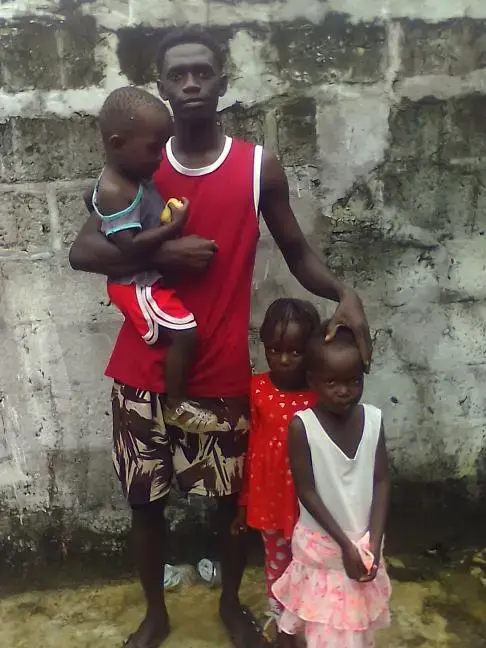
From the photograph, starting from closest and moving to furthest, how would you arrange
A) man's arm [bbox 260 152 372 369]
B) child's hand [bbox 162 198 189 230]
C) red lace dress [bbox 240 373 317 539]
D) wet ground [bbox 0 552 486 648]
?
1. child's hand [bbox 162 198 189 230]
2. man's arm [bbox 260 152 372 369]
3. red lace dress [bbox 240 373 317 539]
4. wet ground [bbox 0 552 486 648]

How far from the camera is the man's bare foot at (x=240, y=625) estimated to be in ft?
8.23

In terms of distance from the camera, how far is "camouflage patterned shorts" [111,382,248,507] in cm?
220

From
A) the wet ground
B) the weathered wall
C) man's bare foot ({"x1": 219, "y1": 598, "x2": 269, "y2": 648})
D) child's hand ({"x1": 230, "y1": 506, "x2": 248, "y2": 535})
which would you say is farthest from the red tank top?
the wet ground

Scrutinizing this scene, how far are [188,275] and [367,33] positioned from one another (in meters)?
1.15

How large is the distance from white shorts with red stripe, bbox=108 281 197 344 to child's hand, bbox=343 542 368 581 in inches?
28.9

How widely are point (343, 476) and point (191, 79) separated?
1152 mm

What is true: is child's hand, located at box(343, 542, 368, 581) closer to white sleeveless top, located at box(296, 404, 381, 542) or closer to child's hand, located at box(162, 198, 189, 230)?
white sleeveless top, located at box(296, 404, 381, 542)

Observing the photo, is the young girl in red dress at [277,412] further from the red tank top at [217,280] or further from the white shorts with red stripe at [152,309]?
the white shorts with red stripe at [152,309]

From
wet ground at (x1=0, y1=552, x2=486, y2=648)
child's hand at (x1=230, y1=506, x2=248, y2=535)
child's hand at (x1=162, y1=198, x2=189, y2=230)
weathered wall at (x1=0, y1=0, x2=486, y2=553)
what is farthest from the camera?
wet ground at (x1=0, y1=552, x2=486, y2=648)

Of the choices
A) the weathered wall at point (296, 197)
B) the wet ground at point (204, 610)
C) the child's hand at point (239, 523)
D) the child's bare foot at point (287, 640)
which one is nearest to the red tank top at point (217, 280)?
the child's hand at point (239, 523)

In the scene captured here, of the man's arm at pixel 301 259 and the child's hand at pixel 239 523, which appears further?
the child's hand at pixel 239 523

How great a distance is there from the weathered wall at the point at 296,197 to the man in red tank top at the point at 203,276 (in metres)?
0.51

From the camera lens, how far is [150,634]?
253 cm

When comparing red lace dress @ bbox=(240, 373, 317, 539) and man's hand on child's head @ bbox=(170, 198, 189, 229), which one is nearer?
man's hand on child's head @ bbox=(170, 198, 189, 229)
